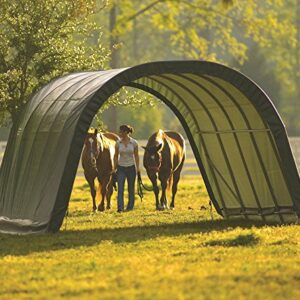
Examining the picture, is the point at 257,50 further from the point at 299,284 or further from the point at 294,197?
the point at 299,284

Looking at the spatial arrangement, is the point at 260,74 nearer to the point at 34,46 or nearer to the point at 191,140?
the point at 34,46

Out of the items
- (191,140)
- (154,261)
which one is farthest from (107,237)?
(191,140)

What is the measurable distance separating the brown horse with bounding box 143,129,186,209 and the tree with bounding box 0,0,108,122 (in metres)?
2.35

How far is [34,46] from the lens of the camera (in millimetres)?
25672

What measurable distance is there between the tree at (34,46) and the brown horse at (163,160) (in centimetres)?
235

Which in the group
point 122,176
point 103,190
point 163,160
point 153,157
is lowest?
point 103,190

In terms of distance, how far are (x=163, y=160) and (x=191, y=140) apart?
3716mm

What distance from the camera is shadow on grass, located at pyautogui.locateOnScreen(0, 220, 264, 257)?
17375 mm

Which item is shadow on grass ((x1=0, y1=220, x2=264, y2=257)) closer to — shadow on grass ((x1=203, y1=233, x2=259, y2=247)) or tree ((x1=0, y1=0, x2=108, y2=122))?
shadow on grass ((x1=203, y1=233, x2=259, y2=247))

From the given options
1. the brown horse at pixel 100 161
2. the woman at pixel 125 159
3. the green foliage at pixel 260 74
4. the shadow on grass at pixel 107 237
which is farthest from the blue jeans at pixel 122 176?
the green foliage at pixel 260 74

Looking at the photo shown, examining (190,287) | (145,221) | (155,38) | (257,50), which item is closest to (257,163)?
(145,221)

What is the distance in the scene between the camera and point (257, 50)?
266 ft

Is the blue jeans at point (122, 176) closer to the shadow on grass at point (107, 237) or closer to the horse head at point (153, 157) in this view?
the horse head at point (153, 157)

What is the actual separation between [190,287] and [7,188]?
892 cm
